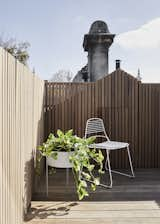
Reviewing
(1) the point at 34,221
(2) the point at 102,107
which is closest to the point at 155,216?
(1) the point at 34,221

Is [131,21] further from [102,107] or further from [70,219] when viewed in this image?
[70,219]

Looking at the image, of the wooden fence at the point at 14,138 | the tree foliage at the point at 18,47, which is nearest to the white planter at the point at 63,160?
the wooden fence at the point at 14,138

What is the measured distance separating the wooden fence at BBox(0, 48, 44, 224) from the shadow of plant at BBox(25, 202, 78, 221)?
0.31ft

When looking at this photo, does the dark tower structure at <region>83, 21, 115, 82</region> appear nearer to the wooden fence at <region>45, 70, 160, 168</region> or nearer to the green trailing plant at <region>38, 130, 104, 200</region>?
the wooden fence at <region>45, 70, 160, 168</region>

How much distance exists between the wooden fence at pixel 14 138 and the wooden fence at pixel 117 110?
1596mm

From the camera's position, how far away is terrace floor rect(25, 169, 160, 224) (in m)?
2.54

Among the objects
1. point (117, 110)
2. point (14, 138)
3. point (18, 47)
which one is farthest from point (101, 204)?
point (18, 47)

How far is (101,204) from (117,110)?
186 centimetres

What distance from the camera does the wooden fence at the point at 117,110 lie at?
14.4ft

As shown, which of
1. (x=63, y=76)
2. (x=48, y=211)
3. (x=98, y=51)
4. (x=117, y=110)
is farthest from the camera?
(x=63, y=76)

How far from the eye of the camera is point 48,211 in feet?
8.93

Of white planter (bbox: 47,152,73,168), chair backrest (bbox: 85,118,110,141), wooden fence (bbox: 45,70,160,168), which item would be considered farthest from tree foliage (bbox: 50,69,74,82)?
white planter (bbox: 47,152,73,168)

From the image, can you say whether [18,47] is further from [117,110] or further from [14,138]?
[14,138]

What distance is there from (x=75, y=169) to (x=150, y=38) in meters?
4.96
